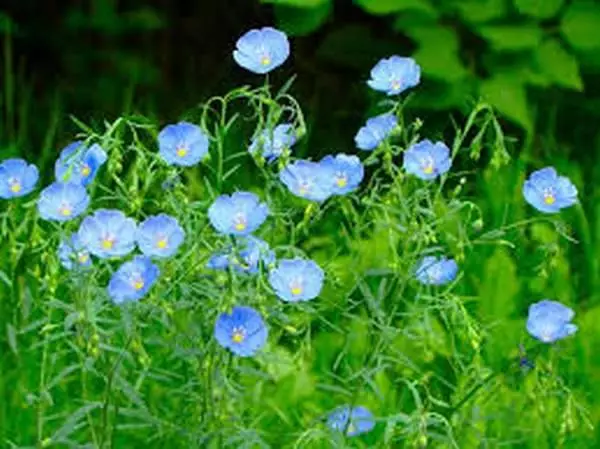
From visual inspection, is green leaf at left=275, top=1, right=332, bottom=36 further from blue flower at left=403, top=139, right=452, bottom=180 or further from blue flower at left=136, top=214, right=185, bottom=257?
blue flower at left=136, top=214, right=185, bottom=257

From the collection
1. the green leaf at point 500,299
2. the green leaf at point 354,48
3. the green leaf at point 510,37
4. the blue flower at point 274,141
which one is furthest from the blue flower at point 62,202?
the green leaf at point 354,48

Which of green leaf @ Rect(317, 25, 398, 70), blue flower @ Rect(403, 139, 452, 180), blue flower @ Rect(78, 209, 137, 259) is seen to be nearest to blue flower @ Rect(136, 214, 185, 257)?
blue flower @ Rect(78, 209, 137, 259)

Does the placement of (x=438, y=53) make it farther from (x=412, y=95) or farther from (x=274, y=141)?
(x=274, y=141)

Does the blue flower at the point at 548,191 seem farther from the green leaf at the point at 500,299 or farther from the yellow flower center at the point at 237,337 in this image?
the green leaf at the point at 500,299

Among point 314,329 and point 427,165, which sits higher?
point 427,165

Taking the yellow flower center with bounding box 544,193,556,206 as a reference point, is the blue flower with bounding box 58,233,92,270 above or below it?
below

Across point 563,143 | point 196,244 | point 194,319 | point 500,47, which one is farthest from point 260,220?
point 563,143

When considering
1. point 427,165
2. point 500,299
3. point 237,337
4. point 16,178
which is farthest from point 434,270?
point 500,299
